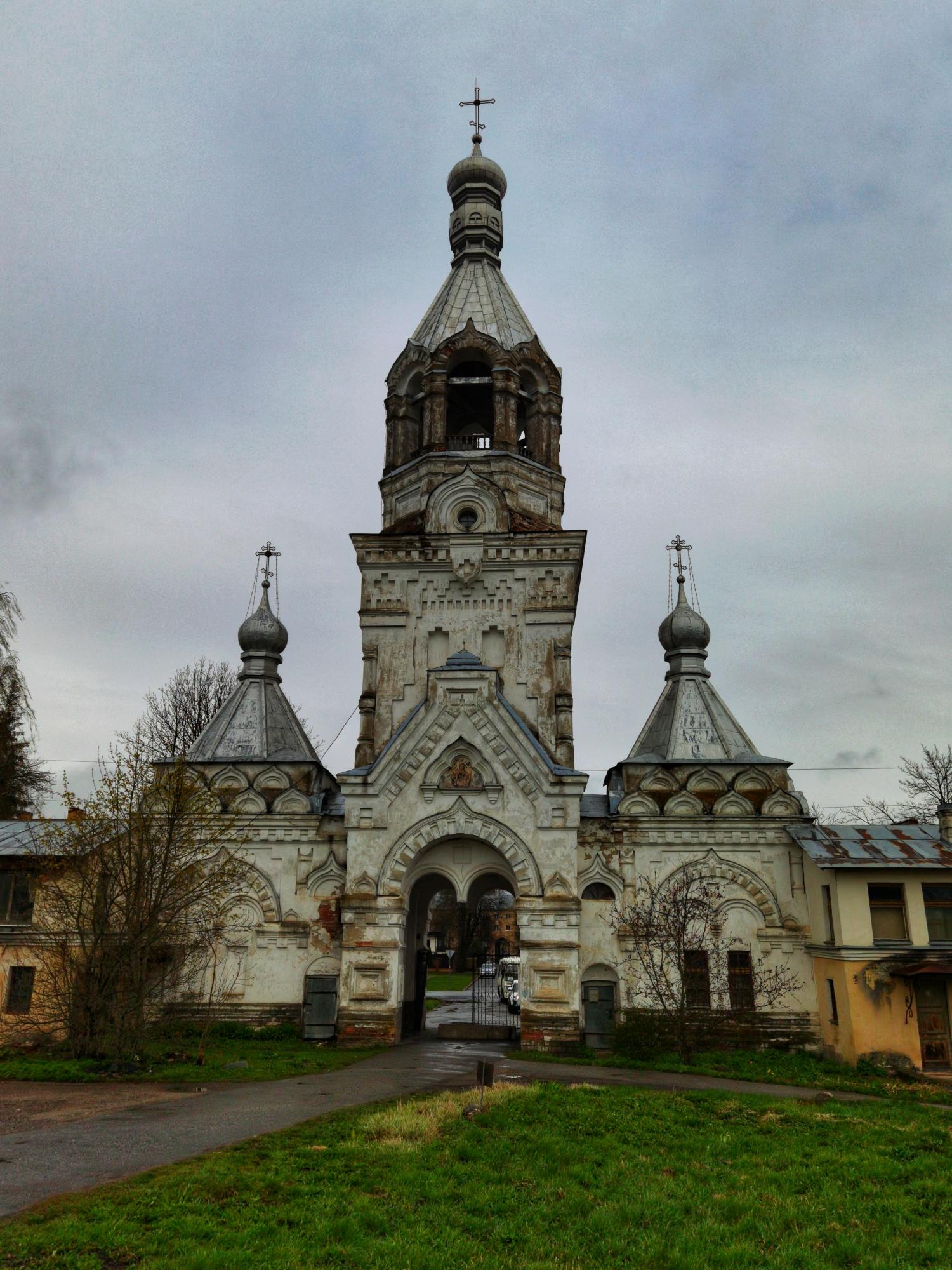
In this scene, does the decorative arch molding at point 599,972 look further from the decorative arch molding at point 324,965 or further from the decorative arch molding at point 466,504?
the decorative arch molding at point 466,504

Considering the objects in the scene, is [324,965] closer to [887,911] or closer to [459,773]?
[459,773]

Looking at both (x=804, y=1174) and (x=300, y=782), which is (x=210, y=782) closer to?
(x=300, y=782)

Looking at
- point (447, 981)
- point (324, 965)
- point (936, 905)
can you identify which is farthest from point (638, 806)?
point (447, 981)

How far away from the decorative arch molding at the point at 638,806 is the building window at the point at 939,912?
538 centimetres

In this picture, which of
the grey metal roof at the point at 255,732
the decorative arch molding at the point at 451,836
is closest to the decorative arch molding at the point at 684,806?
the decorative arch molding at the point at 451,836

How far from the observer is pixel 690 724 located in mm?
22031

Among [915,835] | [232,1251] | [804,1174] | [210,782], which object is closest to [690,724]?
[915,835]

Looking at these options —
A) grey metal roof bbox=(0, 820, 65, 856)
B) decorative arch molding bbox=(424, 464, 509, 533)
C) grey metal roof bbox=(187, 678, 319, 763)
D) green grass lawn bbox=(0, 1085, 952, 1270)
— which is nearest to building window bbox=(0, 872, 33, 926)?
grey metal roof bbox=(0, 820, 65, 856)

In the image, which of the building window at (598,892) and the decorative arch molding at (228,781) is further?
the decorative arch molding at (228,781)

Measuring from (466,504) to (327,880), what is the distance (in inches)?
369

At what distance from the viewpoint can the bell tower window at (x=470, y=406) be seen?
25.2 meters

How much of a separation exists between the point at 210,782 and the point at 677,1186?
15.4 meters

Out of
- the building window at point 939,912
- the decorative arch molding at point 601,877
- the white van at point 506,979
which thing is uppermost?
the decorative arch molding at point 601,877

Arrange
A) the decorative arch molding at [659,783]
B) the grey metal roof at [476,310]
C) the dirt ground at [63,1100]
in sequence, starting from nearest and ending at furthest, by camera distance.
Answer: the dirt ground at [63,1100], the decorative arch molding at [659,783], the grey metal roof at [476,310]
